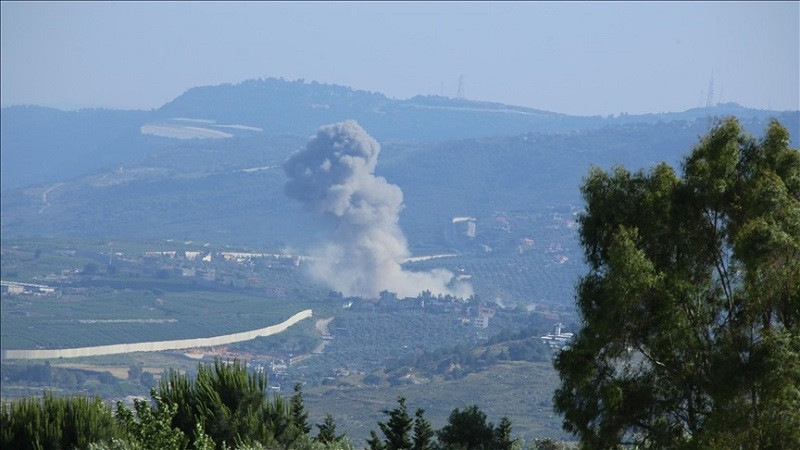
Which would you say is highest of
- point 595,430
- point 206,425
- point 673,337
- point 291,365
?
point 673,337

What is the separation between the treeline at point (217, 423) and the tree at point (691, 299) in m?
7.59

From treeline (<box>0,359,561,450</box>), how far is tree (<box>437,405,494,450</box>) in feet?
0.07

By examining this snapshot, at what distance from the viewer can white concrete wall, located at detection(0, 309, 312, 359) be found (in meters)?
152

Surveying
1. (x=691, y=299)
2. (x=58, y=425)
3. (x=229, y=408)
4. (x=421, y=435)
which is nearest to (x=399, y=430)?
(x=421, y=435)

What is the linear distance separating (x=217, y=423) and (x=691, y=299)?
11917 millimetres

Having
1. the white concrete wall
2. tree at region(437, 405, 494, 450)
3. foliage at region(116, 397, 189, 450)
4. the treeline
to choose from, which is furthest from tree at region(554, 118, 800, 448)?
the white concrete wall

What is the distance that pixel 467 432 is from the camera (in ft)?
111

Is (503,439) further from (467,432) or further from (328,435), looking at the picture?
(328,435)

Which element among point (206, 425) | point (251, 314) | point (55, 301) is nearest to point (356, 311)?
point (251, 314)

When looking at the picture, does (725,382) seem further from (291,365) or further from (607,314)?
(291,365)

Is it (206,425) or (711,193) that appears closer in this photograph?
(711,193)

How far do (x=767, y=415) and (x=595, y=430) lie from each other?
2.75 m

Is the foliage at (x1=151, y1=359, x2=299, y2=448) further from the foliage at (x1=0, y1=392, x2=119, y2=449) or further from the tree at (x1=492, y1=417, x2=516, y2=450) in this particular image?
the tree at (x1=492, y1=417, x2=516, y2=450)

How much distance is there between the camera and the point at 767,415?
64.6 ft
